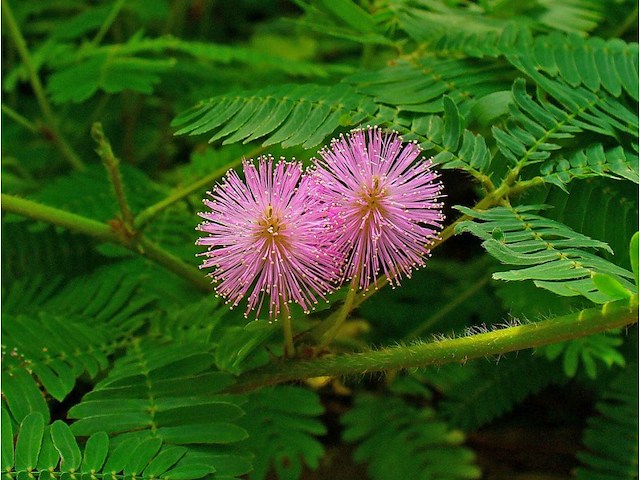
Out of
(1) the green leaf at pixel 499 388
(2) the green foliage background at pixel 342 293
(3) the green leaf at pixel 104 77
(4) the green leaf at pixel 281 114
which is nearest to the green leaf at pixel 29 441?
(2) the green foliage background at pixel 342 293

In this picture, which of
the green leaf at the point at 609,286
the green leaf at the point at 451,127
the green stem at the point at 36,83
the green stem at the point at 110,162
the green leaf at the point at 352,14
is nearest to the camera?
the green leaf at the point at 609,286

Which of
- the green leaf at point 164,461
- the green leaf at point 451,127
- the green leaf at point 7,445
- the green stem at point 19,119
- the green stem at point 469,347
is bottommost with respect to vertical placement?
the green leaf at point 164,461

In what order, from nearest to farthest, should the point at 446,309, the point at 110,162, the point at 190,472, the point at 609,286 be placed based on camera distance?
the point at 609,286
the point at 190,472
the point at 110,162
the point at 446,309

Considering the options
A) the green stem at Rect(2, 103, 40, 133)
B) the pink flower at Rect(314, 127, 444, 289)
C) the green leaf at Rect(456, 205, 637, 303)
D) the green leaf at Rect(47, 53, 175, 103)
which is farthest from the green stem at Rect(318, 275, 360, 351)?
the green stem at Rect(2, 103, 40, 133)

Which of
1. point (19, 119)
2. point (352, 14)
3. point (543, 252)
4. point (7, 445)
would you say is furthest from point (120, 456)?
point (19, 119)

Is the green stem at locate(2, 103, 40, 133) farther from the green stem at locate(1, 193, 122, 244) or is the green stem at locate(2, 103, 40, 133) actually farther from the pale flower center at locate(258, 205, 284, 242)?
the pale flower center at locate(258, 205, 284, 242)

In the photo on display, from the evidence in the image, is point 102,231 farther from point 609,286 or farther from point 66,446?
point 609,286

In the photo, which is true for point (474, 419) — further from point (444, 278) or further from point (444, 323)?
point (444, 278)

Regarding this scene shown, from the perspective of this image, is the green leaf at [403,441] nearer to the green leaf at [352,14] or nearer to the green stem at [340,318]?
the green stem at [340,318]
